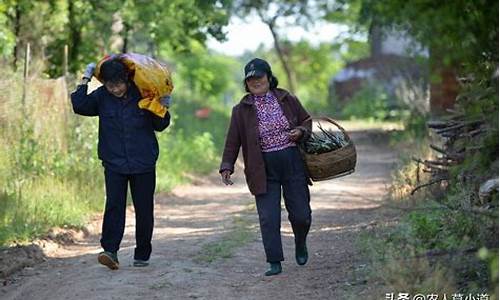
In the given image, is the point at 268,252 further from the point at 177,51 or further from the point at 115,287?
the point at 177,51

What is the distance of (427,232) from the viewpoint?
27.5 feet

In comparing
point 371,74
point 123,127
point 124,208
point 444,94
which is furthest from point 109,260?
point 371,74

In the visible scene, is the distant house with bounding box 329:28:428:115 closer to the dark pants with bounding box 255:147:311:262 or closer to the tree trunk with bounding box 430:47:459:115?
the tree trunk with bounding box 430:47:459:115

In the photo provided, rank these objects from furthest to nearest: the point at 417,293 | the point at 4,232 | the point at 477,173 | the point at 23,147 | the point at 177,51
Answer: the point at 177,51 → the point at 23,147 → the point at 4,232 → the point at 477,173 → the point at 417,293

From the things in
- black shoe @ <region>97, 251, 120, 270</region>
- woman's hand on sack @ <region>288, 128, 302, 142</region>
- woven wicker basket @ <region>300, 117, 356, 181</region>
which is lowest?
black shoe @ <region>97, 251, 120, 270</region>

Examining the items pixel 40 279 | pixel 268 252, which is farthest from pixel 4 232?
pixel 268 252

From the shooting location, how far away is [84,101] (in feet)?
28.6

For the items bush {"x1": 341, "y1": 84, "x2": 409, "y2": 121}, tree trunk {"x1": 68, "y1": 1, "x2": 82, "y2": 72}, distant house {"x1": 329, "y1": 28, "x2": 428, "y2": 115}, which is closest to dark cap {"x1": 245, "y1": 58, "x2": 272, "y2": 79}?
tree trunk {"x1": 68, "y1": 1, "x2": 82, "y2": 72}

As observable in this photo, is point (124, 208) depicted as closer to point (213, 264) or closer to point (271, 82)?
point (213, 264)

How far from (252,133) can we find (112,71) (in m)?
1.29

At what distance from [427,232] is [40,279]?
331 cm

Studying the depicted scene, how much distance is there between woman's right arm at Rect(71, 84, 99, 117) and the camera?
8695 millimetres

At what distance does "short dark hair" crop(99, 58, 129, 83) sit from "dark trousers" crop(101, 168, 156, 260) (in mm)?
783

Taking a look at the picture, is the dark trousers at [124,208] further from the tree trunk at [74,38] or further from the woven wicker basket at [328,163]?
the tree trunk at [74,38]
